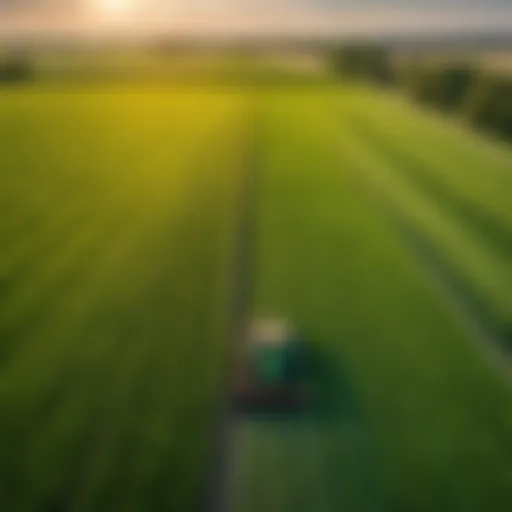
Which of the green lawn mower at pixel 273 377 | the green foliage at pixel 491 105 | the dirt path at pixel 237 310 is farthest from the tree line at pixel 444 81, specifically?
the green lawn mower at pixel 273 377

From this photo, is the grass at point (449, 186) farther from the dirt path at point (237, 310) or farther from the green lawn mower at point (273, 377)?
the green lawn mower at point (273, 377)

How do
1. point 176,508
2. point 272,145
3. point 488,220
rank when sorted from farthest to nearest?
point 272,145 → point 488,220 → point 176,508

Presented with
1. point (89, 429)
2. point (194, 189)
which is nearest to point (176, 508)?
point (89, 429)

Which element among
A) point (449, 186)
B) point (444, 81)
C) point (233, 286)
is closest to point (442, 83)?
point (444, 81)

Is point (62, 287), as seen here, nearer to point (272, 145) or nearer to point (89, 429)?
point (89, 429)

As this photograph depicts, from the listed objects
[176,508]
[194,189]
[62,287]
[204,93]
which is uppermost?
[204,93]
